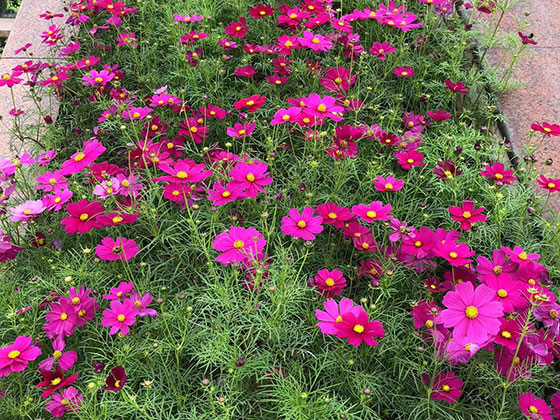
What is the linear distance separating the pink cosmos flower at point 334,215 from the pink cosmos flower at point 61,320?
769mm

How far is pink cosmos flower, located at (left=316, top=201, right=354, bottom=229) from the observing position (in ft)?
5.15

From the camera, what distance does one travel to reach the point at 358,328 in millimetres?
1234

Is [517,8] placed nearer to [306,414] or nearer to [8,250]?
[306,414]

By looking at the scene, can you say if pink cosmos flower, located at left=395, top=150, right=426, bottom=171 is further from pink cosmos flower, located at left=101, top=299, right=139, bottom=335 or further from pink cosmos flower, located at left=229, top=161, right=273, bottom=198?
pink cosmos flower, located at left=101, top=299, right=139, bottom=335

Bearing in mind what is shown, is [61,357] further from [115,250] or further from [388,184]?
[388,184]

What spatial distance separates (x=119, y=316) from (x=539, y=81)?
2.09 metres

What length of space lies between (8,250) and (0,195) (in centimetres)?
21

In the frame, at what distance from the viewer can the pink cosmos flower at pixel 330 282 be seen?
144 cm

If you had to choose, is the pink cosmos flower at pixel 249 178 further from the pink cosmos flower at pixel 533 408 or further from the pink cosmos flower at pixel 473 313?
the pink cosmos flower at pixel 533 408

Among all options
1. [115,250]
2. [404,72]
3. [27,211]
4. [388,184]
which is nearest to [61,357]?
[115,250]

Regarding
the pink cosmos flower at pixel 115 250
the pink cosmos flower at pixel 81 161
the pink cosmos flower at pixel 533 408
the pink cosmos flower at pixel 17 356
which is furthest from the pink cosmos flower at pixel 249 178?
the pink cosmos flower at pixel 533 408

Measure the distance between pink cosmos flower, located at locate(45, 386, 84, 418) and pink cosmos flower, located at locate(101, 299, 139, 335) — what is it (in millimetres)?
177

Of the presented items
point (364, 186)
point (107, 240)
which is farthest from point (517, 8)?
point (107, 240)

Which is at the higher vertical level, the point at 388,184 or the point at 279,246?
the point at 388,184
